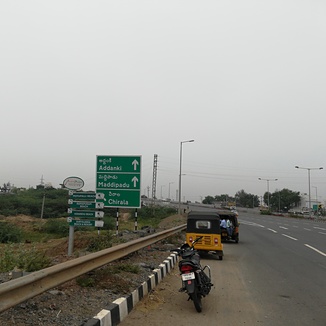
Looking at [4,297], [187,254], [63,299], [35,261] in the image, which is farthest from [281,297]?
[4,297]

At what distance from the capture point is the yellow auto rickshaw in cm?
1290

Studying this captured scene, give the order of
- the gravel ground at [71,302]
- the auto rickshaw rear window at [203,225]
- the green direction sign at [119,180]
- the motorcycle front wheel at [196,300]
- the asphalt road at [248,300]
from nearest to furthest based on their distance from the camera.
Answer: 1. the gravel ground at [71,302]
2. the asphalt road at [248,300]
3. the motorcycle front wheel at [196,300]
4. the auto rickshaw rear window at [203,225]
5. the green direction sign at [119,180]

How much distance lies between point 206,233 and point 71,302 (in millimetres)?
8264

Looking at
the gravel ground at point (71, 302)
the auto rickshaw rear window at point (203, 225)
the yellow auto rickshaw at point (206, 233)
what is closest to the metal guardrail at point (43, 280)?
the gravel ground at point (71, 302)

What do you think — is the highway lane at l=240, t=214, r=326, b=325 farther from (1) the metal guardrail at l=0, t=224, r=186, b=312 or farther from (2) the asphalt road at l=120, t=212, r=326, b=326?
(1) the metal guardrail at l=0, t=224, r=186, b=312

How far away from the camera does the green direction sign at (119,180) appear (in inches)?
560

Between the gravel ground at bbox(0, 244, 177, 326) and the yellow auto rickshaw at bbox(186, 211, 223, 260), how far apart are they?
5357mm

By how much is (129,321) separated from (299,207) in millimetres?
147002

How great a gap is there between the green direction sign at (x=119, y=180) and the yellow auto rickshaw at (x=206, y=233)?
7.89 feet

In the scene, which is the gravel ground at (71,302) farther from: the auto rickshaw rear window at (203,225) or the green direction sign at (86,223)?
the auto rickshaw rear window at (203,225)

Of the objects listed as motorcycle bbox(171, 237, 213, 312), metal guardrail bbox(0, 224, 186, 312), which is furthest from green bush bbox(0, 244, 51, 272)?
motorcycle bbox(171, 237, 213, 312)

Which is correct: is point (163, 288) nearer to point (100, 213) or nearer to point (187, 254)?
point (187, 254)

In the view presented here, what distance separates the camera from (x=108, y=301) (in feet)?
18.5

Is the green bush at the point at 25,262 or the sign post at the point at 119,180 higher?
the sign post at the point at 119,180
